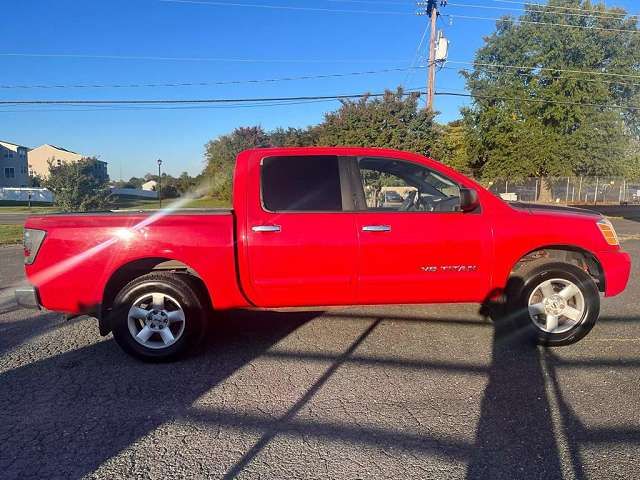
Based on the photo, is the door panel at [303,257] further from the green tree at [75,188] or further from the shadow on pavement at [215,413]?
the green tree at [75,188]

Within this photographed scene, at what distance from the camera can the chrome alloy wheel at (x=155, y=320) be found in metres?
3.99

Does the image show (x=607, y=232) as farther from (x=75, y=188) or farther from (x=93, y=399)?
(x=75, y=188)

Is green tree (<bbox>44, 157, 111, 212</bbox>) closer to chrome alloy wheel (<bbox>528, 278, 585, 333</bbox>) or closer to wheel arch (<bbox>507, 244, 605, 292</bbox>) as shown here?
wheel arch (<bbox>507, 244, 605, 292</bbox>)

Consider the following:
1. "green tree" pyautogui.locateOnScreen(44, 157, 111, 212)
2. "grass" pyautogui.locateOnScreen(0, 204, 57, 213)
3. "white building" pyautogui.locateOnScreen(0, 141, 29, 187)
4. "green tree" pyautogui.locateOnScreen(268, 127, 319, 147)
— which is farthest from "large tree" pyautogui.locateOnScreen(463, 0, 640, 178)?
"white building" pyautogui.locateOnScreen(0, 141, 29, 187)

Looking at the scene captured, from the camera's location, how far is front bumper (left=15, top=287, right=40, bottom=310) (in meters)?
4.02

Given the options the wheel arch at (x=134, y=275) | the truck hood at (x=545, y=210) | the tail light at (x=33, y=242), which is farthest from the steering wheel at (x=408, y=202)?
the tail light at (x=33, y=242)

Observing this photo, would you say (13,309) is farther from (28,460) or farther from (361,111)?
(361,111)

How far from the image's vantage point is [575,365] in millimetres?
3930

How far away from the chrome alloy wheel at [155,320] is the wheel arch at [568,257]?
3.17 meters

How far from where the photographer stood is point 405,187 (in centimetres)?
452

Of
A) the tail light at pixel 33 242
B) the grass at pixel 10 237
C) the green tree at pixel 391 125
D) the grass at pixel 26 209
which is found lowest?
the grass at pixel 26 209

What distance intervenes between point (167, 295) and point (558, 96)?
30.8 metres

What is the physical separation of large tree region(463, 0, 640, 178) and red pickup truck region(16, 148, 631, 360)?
1064 inches

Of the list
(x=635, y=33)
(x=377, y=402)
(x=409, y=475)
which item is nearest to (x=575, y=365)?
(x=377, y=402)
